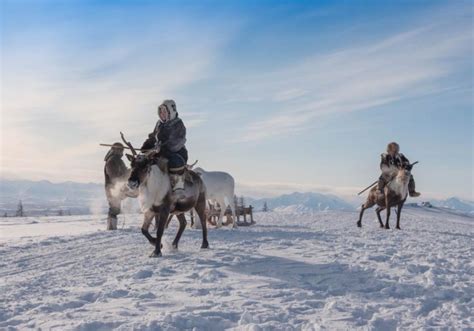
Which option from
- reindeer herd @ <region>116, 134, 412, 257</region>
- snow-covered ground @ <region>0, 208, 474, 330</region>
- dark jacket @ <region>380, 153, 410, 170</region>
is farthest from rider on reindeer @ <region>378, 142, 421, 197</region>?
reindeer herd @ <region>116, 134, 412, 257</region>

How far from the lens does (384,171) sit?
57.0 feet

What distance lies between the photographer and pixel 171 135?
975 centimetres

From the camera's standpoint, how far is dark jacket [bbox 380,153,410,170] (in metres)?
17.0

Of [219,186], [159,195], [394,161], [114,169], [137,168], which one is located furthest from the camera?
[219,186]

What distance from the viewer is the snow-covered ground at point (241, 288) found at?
4660 millimetres

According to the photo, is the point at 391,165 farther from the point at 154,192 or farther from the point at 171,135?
the point at 154,192

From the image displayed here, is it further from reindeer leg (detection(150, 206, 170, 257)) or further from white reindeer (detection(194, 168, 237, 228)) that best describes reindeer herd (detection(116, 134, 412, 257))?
white reindeer (detection(194, 168, 237, 228))

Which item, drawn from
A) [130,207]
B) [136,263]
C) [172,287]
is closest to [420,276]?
[172,287]

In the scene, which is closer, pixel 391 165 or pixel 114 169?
pixel 114 169

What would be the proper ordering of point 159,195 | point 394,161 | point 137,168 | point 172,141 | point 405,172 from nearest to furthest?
point 137,168
point 159,195
point 172,141
point 405,172
point 394,161

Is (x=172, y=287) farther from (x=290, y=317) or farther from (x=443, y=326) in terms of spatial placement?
(x=443, y=326)

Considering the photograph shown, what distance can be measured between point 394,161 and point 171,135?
10.5m

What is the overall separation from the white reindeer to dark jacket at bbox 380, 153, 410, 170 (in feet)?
19.4

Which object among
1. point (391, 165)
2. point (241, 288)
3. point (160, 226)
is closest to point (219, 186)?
point (391, 165)
